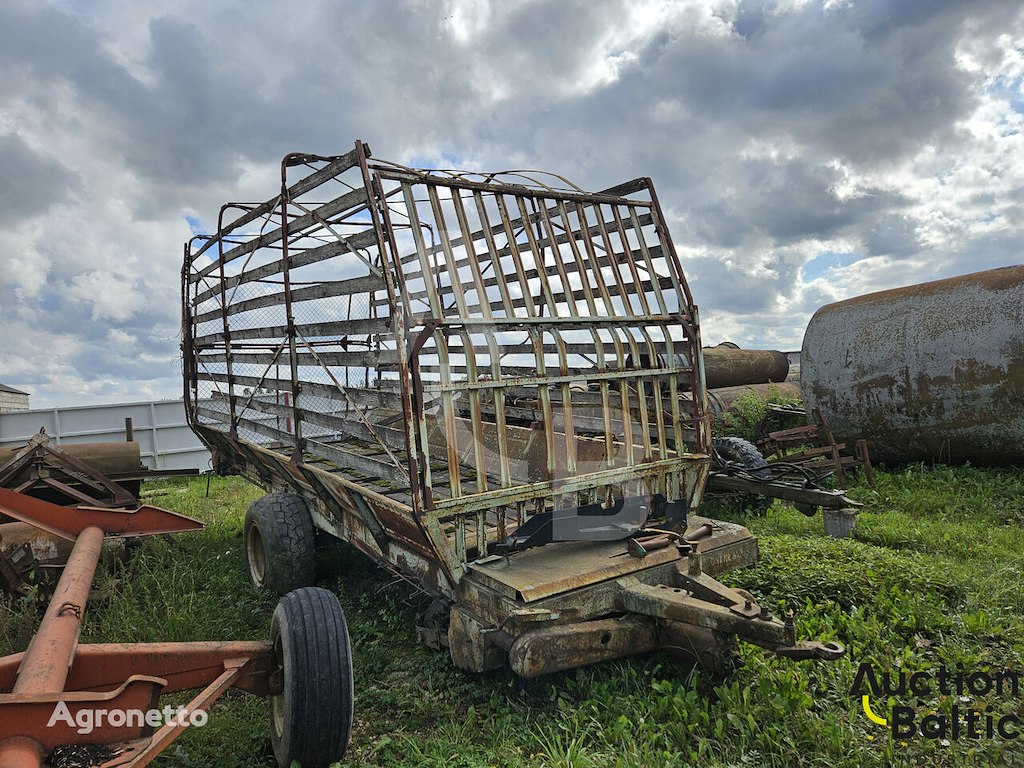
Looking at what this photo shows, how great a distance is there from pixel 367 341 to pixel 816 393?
6047 mm

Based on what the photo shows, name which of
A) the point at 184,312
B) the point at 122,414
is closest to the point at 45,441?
the point at 184,312

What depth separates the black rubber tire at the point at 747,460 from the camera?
6.70 m

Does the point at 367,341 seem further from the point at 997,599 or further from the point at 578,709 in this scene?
the point at 997,599

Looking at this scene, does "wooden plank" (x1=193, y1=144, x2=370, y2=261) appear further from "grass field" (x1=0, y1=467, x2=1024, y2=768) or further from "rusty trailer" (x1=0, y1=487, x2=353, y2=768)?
"grass field" (x1=0, y1=467, x2=1024, y2=768)

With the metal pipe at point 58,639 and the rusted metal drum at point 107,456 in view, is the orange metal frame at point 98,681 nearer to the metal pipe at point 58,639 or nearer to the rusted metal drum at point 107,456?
the metal pipe at point 58,639

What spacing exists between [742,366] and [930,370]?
434 centimetres

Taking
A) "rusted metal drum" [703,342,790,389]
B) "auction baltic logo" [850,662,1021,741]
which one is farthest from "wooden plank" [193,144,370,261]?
"rusted metal drum" [703,342,790,389]

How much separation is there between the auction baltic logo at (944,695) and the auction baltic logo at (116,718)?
3.00 m

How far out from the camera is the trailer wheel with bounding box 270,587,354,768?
Result: 2828 millimetres

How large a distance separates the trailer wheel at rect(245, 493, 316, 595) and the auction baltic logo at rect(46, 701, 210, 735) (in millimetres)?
2609

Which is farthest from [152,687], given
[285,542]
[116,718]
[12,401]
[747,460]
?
[12,401]

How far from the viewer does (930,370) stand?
7.78 metres

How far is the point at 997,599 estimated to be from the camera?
4.19m

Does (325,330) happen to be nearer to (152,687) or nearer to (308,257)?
(308,257)
